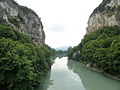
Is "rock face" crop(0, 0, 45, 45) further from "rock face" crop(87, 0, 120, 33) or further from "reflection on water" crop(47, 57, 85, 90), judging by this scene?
"rock face" crop(87, 0, 120, 33)

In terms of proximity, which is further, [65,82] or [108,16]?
[108,16]

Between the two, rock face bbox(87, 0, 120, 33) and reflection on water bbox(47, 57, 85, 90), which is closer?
reflection on water bbox(47, 57, 85, 90)

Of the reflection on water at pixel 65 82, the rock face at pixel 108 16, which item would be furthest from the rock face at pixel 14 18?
the rock face at pixel 108 16

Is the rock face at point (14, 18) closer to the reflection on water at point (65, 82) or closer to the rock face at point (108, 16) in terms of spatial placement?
the reflection on water at point (65, 82)

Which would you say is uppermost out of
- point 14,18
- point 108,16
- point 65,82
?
point 108,16

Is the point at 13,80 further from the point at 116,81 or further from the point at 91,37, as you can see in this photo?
the point at 91,37

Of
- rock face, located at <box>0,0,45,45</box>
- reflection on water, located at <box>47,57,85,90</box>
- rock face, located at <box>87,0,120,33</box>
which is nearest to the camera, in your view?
reflection on water, located at <box>47,57,85,90</box>

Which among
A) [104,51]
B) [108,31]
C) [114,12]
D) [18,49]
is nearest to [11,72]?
[18,49]

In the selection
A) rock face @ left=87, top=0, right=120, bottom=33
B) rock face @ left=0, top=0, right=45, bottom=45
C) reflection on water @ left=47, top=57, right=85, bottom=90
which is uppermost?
rock face @ left=87, top=0, right=120, bottom=33

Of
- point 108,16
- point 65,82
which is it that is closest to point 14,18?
point 65,82

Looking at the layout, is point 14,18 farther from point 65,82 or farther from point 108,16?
point 108,16

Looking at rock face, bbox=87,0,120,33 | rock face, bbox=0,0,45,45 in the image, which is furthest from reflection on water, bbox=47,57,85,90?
rock face, bbox=87,0,120,33
